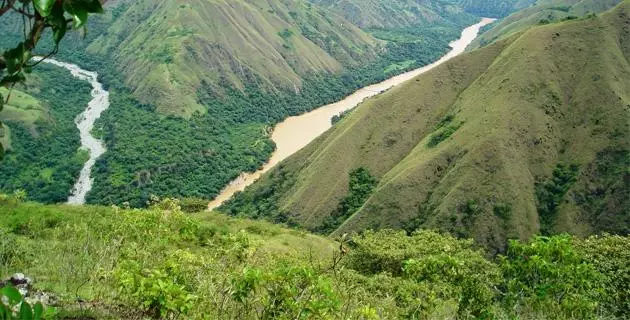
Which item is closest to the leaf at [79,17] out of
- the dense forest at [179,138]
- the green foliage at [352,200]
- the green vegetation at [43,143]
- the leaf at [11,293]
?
the leaf at [11,293]

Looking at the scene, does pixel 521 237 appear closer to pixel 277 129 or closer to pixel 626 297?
pixel 626 297

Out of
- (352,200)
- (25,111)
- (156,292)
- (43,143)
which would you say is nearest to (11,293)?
(156,292)

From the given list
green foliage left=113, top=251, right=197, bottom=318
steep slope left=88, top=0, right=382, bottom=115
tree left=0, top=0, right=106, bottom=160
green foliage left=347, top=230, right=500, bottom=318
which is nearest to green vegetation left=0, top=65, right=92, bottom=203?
steep slope left=88, top=0, right=382, bottom=115

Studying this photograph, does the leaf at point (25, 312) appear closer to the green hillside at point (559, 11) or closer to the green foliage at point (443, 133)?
the green foliage at point (443, 133)

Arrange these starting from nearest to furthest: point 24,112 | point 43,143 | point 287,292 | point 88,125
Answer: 1. point 287,292
2. point 43,143
3. point 24,112
4. point 88,125

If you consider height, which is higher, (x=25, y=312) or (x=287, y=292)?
(x=25, y=312)

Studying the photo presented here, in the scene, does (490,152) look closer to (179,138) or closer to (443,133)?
(443,133)
